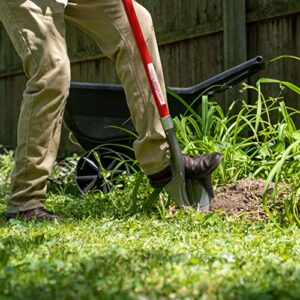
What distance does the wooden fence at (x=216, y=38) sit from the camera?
4.88 m

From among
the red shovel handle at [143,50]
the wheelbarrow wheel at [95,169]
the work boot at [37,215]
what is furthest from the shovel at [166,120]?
the wheelbarrow wheel at [95,169]

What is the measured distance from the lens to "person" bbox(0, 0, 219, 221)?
10.3 ft

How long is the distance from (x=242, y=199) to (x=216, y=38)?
2.28m

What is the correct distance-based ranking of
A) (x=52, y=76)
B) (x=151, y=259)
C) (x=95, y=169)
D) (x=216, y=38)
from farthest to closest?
1. (x=216, y=38)
2. (x=95, y=169)
3. (x=52, y=76)
4. (x=151, y=259)

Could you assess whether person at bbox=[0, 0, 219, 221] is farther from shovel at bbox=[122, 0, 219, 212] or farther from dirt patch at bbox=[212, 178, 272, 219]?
dirt patch at bbox=[212, 178, 272, 219]

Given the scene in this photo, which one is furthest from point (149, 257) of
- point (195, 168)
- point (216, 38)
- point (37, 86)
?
point (216, 38)

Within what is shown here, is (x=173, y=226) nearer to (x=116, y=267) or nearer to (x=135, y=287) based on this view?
(x=116, y=267)

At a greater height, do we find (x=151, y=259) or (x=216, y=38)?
(x=216, y=38)

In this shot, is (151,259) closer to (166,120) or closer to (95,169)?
(166,120)

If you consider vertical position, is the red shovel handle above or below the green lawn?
above

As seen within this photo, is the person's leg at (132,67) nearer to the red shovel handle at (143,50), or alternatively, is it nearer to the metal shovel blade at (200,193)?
the red shovel handle at (143,50)

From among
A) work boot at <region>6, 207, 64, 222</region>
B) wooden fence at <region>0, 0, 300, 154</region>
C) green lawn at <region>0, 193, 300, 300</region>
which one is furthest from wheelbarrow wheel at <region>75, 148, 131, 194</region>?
green lawn at <region>0, 193, 300, 300</region>

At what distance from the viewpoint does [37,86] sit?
3146 millimetres

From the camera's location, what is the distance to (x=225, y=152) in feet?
11.8
